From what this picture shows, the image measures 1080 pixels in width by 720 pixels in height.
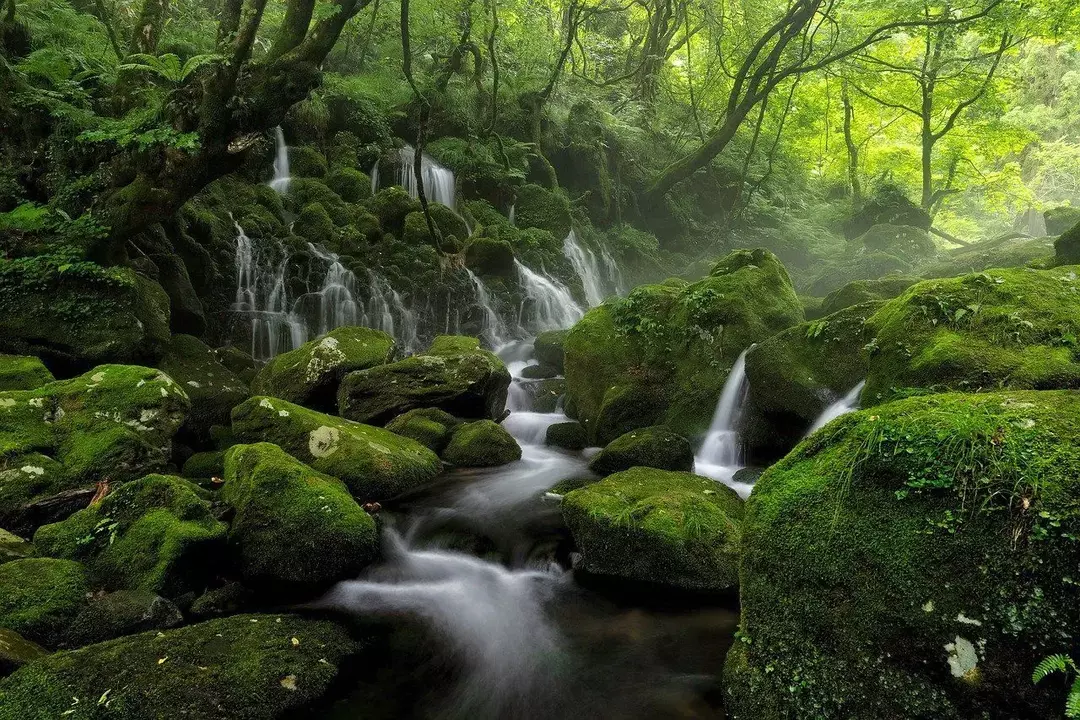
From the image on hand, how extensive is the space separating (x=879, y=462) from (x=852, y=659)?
901 mm

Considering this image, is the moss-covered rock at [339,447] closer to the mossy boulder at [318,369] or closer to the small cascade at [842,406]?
the mossy boulder at [318,369]

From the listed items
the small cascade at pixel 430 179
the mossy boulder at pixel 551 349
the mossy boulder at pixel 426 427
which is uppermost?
the small cascade at pixel 430 179

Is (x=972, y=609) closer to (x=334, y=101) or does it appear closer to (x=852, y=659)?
(x=852, y=659)

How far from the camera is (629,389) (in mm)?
8906

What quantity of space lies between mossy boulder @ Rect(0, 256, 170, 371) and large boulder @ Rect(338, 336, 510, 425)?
3116 mm

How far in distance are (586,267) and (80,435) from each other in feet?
51.3

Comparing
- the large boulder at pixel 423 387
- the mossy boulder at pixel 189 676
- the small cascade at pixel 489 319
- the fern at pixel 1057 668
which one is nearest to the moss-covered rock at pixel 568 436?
the large boulder at pixel 423 387

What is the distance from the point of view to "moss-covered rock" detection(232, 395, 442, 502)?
6.71 meters

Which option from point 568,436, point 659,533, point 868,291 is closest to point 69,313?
point 568,436

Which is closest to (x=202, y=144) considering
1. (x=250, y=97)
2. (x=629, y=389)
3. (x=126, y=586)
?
(x=250, y=97)

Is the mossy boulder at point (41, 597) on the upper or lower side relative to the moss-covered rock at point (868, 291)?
lower

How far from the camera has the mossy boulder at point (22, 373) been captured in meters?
6.70

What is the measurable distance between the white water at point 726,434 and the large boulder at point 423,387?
3.63 metres

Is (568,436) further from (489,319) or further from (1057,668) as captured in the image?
(1057,668)
